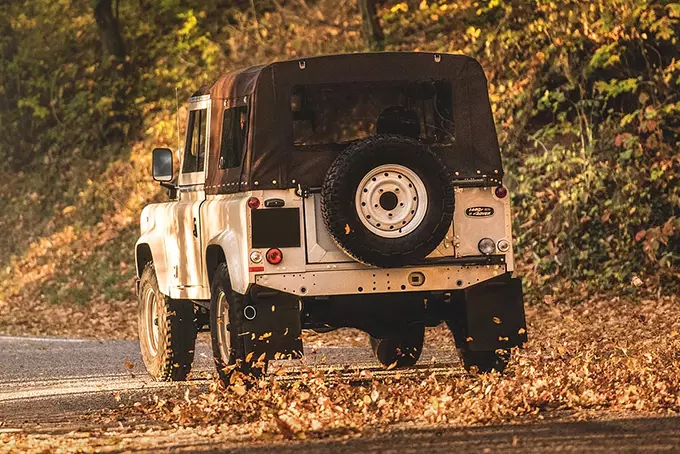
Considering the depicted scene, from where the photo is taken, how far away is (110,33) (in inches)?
1264

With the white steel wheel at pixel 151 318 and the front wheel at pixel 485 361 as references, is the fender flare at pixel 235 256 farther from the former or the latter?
the white steel wheel at pixel 151 318

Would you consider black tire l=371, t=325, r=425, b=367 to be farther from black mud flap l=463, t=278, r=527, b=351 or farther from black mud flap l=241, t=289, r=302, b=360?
black mud flap l=241, t=289, r=302, b=360

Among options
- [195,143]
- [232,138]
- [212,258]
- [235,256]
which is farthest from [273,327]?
[195,143]

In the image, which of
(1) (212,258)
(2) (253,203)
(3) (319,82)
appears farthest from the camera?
(1) (212,258)

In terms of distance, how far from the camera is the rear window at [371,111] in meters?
11.0

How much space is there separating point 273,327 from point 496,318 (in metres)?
1.66

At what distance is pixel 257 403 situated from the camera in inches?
389

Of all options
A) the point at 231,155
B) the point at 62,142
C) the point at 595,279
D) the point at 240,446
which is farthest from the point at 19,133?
Answer: the point at 240,446

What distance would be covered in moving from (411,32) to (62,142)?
9.68 m

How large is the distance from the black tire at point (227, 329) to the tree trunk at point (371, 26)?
15.0 metres

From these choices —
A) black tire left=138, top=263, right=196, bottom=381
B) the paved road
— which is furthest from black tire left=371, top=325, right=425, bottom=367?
black tire left=138, top=263, right=196, bottom=381

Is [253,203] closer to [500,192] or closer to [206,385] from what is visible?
[500,192]

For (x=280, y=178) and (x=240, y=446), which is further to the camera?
(x=280, y=178)

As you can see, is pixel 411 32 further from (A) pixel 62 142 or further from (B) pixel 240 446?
(B) pixel 240 446
